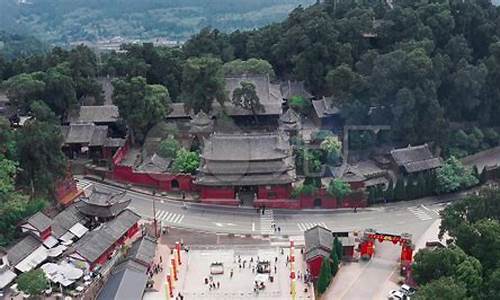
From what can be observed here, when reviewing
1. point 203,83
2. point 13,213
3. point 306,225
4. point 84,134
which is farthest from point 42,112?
point 306,225

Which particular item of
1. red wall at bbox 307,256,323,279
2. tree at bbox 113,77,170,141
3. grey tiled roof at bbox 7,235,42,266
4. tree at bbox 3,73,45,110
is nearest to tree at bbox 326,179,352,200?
red wall at bbox 307,256,323,279

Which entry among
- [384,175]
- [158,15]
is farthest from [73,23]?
[384,175]

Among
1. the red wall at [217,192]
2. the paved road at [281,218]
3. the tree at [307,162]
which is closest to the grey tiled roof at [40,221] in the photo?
the paved road at [281,218]

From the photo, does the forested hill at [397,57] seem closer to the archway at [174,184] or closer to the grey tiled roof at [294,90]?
the grey tiled roof at [294,90]

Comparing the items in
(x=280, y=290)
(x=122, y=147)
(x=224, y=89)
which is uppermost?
(x=224, y=89)

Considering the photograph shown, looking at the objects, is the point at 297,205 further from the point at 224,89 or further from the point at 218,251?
the point at 224,89

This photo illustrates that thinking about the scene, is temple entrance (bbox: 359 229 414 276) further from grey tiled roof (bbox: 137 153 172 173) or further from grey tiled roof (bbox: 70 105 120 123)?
grey tiled roof (bbox: 70 105 120 123)
